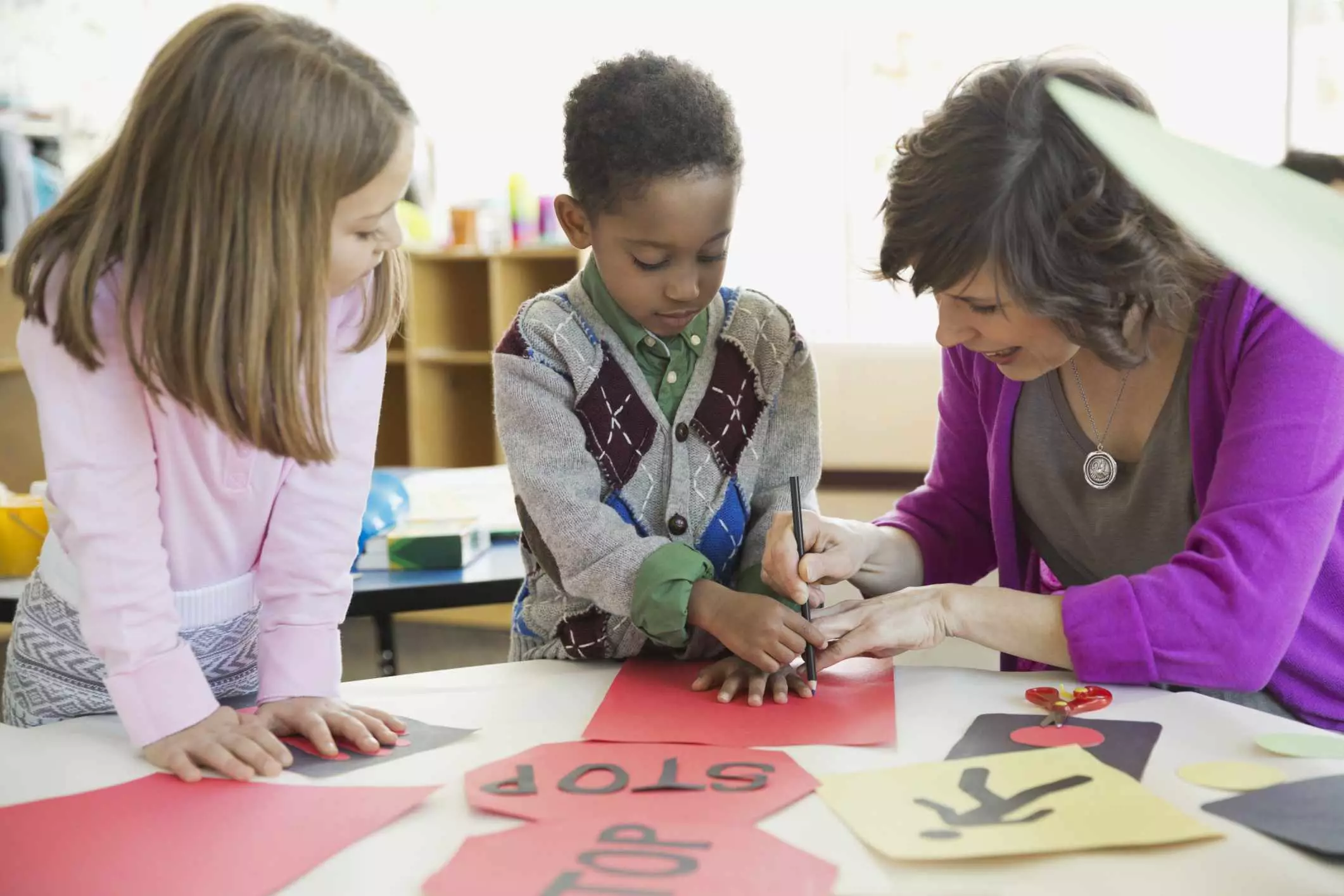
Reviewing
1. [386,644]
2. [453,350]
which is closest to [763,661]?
[386,644]

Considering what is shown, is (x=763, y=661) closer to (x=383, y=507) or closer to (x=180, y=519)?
(x=180, y=519)

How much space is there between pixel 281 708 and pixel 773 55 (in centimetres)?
348

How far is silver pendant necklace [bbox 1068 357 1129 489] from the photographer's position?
1160 millimetres

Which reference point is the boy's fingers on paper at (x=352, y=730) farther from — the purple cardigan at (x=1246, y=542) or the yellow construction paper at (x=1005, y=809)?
the purple cardigan at (x=1246, y=542)

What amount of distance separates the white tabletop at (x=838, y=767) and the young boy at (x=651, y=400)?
10 centimetres

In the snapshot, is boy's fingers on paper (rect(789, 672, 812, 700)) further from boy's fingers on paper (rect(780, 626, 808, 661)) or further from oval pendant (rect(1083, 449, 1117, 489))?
oval pendant (rect(1083, 449, 1117, 489))

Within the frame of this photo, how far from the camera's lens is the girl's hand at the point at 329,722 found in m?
0.88

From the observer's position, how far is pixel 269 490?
0.99 m

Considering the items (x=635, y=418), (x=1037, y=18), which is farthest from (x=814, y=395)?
(x=1037, y=18)

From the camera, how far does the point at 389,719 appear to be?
3.01 ft

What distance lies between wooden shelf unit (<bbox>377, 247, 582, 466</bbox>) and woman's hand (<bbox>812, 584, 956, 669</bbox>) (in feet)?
9.73

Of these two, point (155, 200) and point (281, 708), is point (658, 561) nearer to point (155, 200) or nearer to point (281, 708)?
point (281, 708)

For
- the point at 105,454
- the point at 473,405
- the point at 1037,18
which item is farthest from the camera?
the point at 473,405

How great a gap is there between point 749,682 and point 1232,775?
1.20 feet
